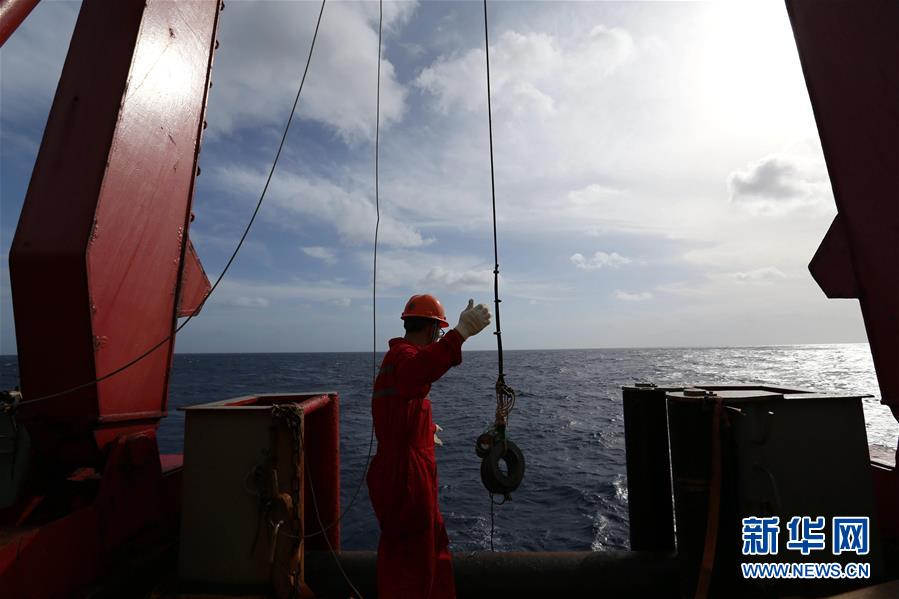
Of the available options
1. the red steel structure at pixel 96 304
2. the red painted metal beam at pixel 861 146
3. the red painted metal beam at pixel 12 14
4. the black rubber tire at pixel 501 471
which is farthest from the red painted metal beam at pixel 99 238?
the red painted metal beam at pixel 861 146

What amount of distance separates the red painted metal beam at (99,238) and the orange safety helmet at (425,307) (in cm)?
198

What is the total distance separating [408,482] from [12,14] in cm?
328

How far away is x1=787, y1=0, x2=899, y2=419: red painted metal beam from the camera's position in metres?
2.56

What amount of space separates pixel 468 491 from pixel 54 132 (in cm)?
1036

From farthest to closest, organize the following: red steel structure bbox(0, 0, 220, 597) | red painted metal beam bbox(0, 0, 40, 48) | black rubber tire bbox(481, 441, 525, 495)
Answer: black rubber tire bbox(481, 441, 525, 495) → red steel structure bbox(0, 0, 220, 597) → red painted metal beam bbox(0, 0, 40, 48)

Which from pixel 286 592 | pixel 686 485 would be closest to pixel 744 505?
pixel 686 485

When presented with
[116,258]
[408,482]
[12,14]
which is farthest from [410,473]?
Answer: [12,14]

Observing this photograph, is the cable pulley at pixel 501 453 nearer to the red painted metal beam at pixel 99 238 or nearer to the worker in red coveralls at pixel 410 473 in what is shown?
the worker in red coveralls at pixel 410 473

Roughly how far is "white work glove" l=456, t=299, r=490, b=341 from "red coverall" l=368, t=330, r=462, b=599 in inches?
5.5

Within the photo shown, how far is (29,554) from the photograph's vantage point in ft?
7.52

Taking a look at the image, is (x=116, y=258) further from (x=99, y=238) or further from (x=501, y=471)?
(x=501, y=471)

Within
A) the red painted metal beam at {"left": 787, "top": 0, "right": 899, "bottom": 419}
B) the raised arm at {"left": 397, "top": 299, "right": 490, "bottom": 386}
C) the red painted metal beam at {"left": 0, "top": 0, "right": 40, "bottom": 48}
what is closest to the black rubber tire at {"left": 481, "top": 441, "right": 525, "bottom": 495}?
the raised arm at {"left": 397, "top": 299, "right": 490, "bottom": 386}

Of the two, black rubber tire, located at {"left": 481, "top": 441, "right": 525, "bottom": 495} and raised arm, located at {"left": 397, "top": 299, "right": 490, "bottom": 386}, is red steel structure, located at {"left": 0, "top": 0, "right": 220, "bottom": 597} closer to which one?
raised arm, located at {"left": 397, "top": 299, "right": 490, "bottom": 386}

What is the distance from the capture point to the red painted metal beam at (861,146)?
2559 mm
